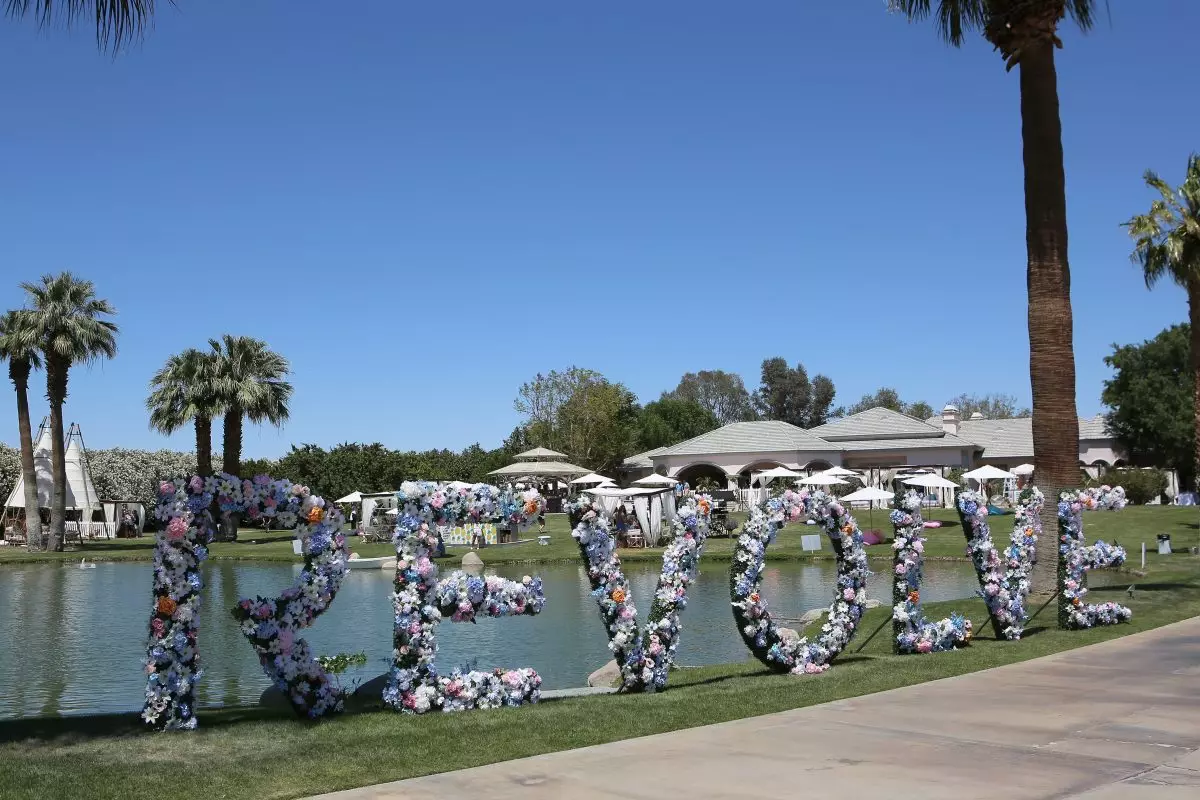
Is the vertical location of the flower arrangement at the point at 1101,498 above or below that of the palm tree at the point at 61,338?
below

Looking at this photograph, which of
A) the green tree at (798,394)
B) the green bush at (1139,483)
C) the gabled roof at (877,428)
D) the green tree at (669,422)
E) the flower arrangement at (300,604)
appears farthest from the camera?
the green tree at (798,394)

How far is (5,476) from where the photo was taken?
197 ft

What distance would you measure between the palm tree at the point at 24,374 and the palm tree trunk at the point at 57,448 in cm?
75

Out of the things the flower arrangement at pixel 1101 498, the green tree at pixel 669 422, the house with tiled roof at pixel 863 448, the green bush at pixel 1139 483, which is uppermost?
the green tree at pixel 669 422

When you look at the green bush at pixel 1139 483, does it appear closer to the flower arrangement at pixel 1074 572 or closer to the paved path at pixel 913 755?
the flower arrangement at pixel 1074 572

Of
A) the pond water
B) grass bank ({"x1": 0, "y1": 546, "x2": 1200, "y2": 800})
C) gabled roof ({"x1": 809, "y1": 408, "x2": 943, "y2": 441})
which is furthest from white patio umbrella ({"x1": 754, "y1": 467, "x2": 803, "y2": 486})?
grass bank ({"x1": 0, "y1": 546, "x2": 1200, "y2": 800})

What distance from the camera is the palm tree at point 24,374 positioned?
4653 centimetres

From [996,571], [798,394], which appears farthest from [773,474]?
[798,394]

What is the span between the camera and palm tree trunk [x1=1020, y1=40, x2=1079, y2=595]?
17875 mm

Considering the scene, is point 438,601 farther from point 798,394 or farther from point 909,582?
point 798,394

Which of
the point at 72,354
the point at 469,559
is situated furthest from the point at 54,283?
the point at 469,559

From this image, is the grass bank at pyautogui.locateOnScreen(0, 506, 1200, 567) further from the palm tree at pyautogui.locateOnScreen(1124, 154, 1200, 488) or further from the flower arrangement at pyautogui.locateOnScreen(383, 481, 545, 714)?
the flower arrangement at pyautogui.locateOnScreen(383, 481, 545, 714)

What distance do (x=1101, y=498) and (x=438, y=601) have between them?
10479 millimetres

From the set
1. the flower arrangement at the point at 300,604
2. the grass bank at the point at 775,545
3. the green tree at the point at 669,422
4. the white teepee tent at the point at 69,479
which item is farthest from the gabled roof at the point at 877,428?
the flower arrangement at the point at 300,604
